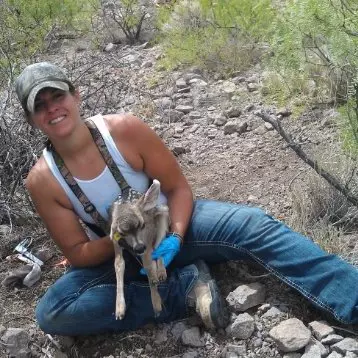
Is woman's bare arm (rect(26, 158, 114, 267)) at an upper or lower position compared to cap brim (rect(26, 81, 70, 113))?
lower

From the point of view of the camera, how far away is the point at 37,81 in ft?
8.82

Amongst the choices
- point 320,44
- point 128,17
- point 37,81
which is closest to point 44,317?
point 37,81

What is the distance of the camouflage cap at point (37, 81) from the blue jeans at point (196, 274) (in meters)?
0.85

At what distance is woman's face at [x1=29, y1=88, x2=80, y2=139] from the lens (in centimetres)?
270

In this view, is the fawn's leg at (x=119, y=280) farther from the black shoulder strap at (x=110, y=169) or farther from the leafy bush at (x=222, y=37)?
the leafy bush at (x=222, y=37)

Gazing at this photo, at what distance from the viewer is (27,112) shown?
2.76 meters

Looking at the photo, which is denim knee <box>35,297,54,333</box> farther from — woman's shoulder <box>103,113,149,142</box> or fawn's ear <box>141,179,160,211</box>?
woman's shoulder <box>103,113,149,142</box>

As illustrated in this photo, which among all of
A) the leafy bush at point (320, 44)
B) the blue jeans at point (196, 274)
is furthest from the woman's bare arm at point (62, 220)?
the leafy bush at point (320, 44)

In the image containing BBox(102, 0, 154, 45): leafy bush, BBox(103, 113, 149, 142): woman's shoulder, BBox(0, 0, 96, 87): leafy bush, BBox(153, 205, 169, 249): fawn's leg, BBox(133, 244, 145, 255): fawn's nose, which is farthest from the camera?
BBox(102, 0, 154, 45): leafy bush

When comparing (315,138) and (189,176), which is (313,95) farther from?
(189,176)

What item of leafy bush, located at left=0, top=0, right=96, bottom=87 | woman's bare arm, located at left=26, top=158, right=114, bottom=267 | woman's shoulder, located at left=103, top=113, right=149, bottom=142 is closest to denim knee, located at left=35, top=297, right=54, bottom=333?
woman's bare arm, located at left=26, top=158, right=114, bottom=267

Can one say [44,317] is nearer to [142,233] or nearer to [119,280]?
[119,280]

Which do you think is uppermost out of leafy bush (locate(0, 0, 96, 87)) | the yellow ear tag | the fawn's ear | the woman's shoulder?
leafy bush (locate(0, 0, 96, 87))

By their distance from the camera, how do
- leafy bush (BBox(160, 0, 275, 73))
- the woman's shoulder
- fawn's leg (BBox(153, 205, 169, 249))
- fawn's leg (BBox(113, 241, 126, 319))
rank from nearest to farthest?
1. fawn's leg (BBox(113, 241, 126, 319))
2. fawn's leg (BBox(153, 205, 169, 249))
3. the woman's shoulder
4. leafy bush (BBox(160, 0, 275, 73))
